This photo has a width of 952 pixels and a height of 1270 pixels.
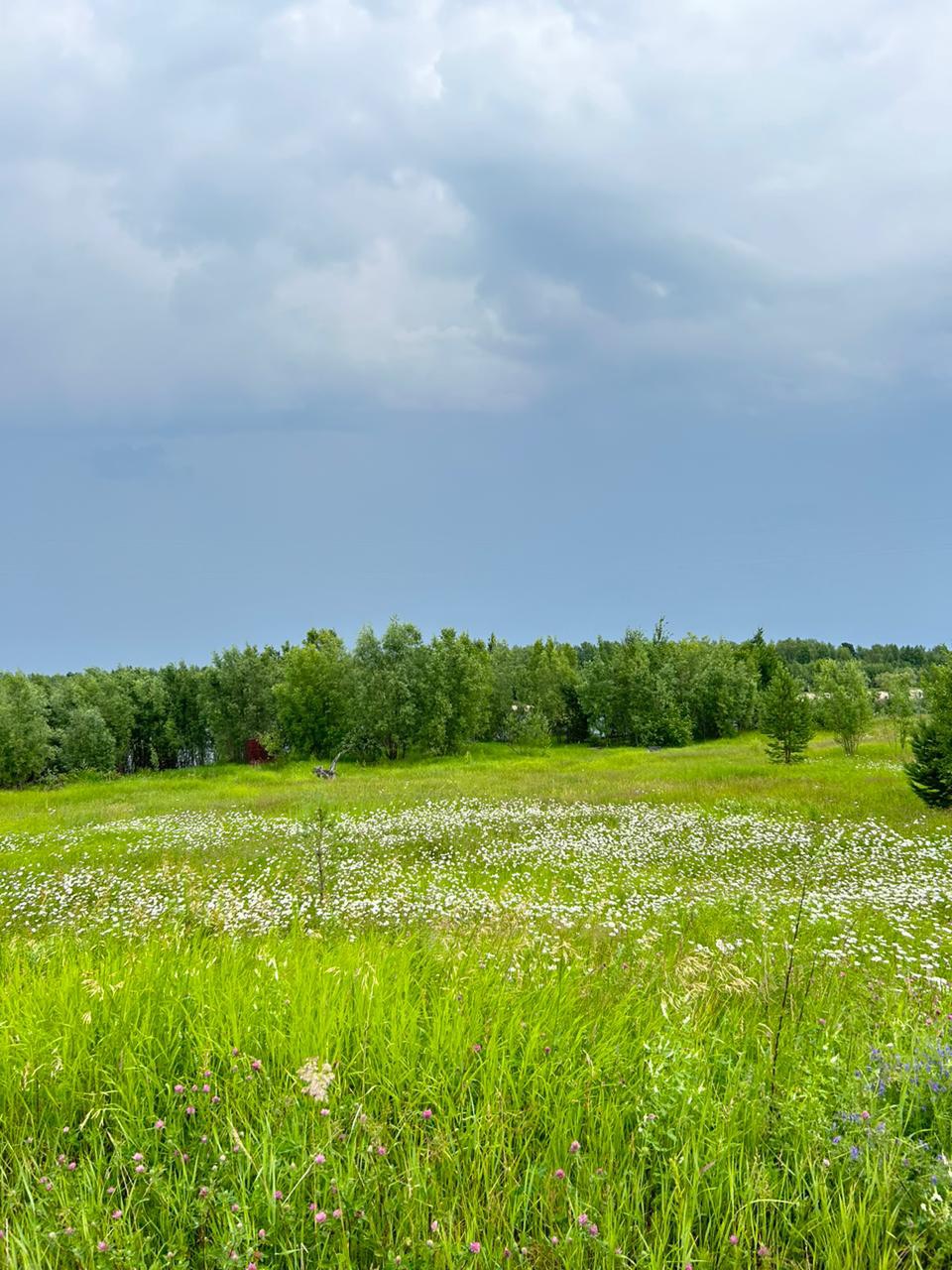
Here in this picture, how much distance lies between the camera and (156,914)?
1142 cm

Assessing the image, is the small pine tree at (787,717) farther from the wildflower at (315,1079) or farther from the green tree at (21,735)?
the green tree at (21,735)

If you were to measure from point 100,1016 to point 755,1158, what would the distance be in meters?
3.73

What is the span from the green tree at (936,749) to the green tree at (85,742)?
7293cm

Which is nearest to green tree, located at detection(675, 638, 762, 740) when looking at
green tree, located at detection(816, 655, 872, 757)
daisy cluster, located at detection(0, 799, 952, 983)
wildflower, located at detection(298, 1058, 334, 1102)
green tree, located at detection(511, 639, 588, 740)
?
green tree, located at detection(511, 639, 588, 740)

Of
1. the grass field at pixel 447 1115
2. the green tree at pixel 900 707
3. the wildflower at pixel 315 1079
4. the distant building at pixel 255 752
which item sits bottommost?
the distant building at pixel 255 752

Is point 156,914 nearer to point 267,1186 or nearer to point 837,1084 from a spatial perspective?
point 267,1186

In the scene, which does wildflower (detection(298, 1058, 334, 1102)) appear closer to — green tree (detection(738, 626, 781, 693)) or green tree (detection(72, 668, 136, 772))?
green tree (detection(72, 668, 136, 772))

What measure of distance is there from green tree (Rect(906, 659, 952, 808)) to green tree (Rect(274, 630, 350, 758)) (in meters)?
55.9

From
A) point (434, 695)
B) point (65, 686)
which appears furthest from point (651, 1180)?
point (65, 686)

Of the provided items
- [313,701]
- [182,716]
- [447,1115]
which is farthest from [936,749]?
[182,716]

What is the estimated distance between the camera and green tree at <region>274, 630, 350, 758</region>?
70938mm

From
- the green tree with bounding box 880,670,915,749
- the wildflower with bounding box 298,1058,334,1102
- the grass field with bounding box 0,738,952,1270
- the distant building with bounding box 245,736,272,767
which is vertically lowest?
the distant building with bounding box 245,736,272,767

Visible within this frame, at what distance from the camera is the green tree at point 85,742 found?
222 ft

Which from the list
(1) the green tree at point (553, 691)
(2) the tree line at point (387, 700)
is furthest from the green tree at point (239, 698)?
(1) the green tree at point (553, 691)
